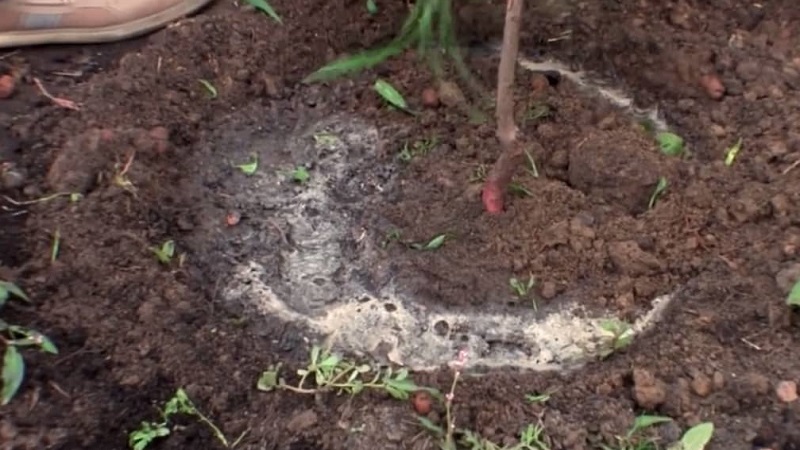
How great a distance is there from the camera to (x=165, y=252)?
69.5 inches

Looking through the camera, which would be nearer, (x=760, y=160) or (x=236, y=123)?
(x=760, y=160)

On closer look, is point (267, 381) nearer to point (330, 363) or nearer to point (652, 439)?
point (330, 363)

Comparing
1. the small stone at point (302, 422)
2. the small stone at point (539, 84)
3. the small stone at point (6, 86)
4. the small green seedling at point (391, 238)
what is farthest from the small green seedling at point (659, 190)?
the small stone at point (6, 86)

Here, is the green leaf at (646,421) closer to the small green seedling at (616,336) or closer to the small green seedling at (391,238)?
the small green seedling at (616,336)

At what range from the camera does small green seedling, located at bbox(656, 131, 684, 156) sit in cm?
200

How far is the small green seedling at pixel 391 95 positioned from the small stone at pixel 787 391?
0.91 meters

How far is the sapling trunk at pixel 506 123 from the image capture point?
63.5 inches

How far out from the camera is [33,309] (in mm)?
1635

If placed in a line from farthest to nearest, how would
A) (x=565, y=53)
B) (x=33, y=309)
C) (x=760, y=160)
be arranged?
1. (x=565, y=53)
2. (x=760, y=160)
3. (x=33, y=309)

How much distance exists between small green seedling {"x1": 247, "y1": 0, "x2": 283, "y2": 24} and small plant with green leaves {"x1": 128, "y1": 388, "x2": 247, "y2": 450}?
96 cm

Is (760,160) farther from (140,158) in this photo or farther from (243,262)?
(140,158)

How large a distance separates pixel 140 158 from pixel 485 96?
719 millimetres

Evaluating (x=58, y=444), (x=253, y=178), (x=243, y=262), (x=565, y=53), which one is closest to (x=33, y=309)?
(x=58, y=444)

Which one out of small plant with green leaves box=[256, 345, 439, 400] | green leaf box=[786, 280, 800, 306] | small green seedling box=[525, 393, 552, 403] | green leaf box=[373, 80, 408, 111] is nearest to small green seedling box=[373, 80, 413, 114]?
green leaf box=[373, 80, 408, 111]
